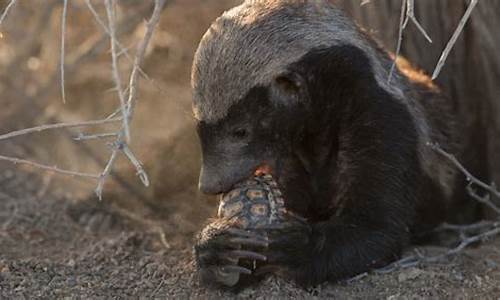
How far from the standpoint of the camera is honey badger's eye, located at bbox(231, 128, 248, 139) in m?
4.02

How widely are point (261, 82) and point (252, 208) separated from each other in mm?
545

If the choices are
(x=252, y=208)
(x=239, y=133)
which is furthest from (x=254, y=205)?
(x=239, y=133)

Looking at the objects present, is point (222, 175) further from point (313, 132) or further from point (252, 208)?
point (313, 132)

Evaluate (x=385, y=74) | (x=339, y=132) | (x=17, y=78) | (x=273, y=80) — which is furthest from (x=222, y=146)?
(x=17, y=78)

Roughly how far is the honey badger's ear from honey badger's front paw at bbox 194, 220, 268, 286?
0.61 m

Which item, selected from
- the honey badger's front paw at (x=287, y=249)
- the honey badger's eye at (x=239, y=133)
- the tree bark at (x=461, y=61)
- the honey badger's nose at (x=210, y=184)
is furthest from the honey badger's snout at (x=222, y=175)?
the tree bark at (x=461, y=61)

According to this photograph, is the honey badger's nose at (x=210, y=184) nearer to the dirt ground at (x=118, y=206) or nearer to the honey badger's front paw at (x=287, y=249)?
the honey badger's front paw at (x=287, y=249)

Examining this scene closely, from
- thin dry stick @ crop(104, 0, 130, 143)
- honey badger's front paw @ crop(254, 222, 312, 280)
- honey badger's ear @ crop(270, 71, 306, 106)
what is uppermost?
thin dry stick @ crop(104, 0, 130, 143)

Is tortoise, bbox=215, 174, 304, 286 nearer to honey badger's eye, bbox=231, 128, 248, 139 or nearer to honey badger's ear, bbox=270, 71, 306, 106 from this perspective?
honey badger's eye, bbox=231, 128, 248, 139

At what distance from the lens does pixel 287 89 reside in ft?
13.6

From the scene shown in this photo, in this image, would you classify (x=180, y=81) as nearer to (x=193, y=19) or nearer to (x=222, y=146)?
(x=193, y=19)

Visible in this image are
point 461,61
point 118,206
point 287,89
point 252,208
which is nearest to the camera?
point 252,208

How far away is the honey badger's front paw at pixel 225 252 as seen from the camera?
3.88 m

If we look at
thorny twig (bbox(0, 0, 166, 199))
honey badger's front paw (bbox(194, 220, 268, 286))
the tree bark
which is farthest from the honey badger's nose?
the tree bark
